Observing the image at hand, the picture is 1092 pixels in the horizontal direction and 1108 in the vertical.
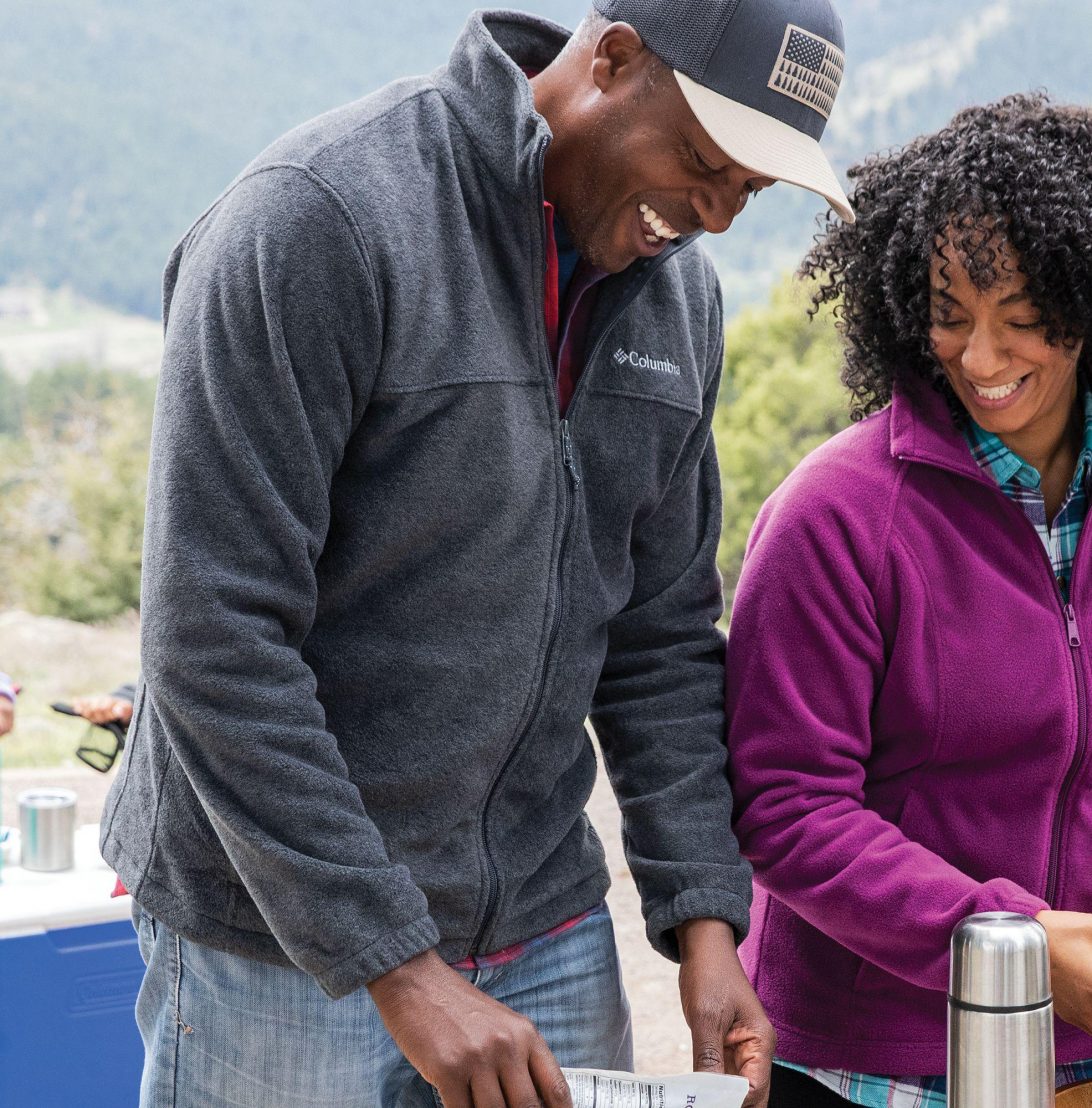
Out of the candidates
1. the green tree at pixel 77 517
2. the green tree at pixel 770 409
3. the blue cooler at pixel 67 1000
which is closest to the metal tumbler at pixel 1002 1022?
the blue cooler at pixel 67 1000

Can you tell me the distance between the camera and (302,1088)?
136cm

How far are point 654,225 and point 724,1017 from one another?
74 cm

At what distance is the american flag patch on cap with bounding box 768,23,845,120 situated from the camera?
4.37 feet

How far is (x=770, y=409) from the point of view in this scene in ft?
35.6

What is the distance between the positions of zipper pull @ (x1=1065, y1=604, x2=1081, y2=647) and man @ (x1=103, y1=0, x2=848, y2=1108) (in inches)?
14.1

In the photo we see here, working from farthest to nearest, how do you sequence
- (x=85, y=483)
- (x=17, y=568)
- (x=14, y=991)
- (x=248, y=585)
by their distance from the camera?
1. (x=17, y=568)
2. (x=85, y=483)
3. (x=14, y=991)
4. (x=248, y=585)

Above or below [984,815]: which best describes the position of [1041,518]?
above

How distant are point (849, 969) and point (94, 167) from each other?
38094 millimetres

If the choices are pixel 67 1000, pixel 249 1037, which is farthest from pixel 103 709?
pixel 249 1037

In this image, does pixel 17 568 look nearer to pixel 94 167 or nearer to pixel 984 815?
pixel 984 815

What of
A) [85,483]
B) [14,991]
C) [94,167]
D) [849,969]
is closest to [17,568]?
[85,483]

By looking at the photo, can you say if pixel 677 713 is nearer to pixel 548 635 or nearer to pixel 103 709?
pixel 548 635

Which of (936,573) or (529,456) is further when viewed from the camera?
(936,573)

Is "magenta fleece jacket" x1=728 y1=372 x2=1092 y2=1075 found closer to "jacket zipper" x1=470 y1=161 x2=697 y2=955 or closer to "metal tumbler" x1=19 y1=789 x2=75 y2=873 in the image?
"jacket zipper" x1=470 y1=161 x2=697 y2=955
